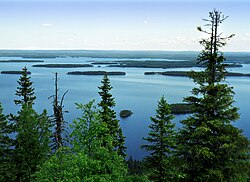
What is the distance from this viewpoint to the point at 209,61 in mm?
16750

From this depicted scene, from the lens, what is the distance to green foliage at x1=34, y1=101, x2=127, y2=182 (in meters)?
13.3

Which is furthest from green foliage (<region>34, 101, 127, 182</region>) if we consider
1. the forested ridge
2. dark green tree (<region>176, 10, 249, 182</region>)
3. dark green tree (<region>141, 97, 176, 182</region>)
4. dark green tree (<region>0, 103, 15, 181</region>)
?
dark green tree (<region>0, 103, 15, 181</region>)

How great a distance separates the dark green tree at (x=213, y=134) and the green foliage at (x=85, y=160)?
365 cm

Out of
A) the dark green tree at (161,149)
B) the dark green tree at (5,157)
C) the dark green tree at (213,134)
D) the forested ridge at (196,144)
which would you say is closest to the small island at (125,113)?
the dark green tree at (5,157)

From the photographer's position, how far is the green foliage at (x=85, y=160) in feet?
43.6

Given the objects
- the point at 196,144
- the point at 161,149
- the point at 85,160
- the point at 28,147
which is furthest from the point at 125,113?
the point at 85,160

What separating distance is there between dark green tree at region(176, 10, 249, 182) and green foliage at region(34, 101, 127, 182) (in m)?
3.65

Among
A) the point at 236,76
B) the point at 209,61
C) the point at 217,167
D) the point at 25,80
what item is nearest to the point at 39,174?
the point at 217,167

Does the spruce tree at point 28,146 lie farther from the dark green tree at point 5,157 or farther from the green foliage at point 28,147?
the dark green tree at point 5,157

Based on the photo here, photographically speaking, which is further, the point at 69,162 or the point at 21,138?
the point at 21,138

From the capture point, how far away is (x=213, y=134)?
1631 centimetres

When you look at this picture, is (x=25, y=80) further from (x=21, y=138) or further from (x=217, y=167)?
(x=217, y=167)

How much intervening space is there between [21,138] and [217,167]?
14.4m

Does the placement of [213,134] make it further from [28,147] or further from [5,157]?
[5,157]
